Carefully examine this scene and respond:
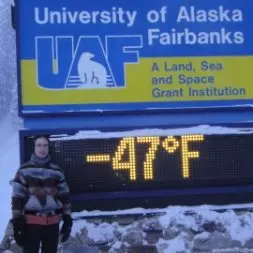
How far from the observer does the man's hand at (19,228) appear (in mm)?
5137

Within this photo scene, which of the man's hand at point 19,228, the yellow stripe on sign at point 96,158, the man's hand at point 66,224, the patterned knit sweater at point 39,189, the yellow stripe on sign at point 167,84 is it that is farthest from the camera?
the yellow stripe on sign at point 167,84

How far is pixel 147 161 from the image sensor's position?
580 cm

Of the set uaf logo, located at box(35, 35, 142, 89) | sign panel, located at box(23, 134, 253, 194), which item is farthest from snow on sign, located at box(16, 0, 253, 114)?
sign panel, located at box(23, 134, 253, 194)

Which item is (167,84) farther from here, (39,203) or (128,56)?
(39,203)

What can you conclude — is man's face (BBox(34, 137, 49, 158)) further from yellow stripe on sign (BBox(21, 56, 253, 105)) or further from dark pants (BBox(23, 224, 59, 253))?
yellow stripe on sign (BBox(21, 56, 253, 105))

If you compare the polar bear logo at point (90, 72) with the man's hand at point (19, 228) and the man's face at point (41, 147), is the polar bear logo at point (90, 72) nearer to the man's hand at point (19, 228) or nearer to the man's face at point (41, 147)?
the man's face at point (41, 147)

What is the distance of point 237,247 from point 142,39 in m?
2.42

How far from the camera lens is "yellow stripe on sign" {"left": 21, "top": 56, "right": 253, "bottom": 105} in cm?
614

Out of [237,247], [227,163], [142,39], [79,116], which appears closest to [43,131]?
[79,116]

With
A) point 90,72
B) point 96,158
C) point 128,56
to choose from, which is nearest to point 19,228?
point 96,158

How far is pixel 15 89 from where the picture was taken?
6328mm

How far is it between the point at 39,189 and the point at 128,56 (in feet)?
6.03

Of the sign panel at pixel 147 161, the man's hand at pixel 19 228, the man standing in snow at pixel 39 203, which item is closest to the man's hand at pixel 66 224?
the man standing in snow at pixel 39 203

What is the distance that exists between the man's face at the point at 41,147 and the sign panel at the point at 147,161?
502 mm
